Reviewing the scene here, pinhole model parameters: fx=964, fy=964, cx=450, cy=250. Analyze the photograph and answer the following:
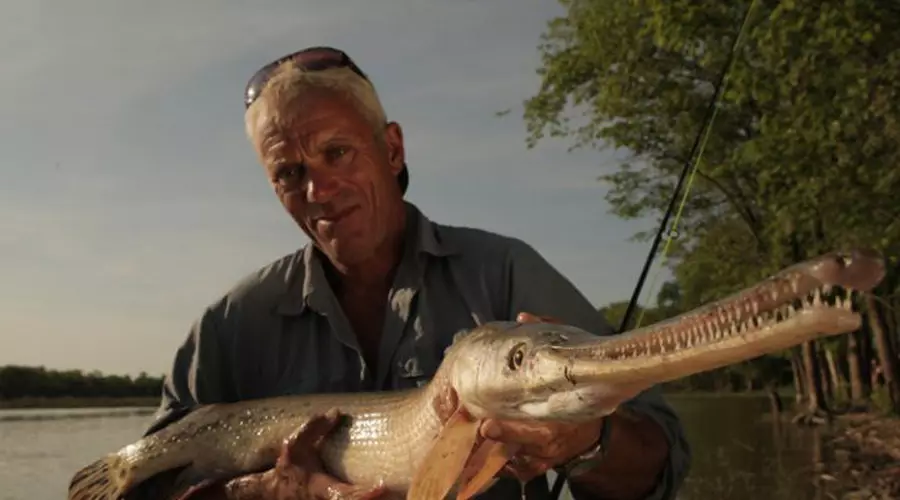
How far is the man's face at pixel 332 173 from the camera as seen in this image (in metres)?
3.46

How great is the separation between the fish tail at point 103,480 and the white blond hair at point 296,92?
1.43m

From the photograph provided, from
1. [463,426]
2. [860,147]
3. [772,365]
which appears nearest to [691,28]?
[860,147]

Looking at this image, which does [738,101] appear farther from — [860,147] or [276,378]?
[276,378]

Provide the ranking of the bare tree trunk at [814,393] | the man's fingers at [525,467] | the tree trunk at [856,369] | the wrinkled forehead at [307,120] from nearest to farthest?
the man's fingers at [525,467] < the wrinkled forehead at [307,120] < the bare tree trunk at [814,393] < the tree trunk at [856,369]

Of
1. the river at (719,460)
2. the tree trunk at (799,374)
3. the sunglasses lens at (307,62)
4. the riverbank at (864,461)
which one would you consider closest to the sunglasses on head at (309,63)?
the sunglasses lens at (307,62)

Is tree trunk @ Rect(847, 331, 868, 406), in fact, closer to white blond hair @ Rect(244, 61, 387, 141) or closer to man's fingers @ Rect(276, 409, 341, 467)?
white blond hair @ Rect(244, 61, 387, 141)

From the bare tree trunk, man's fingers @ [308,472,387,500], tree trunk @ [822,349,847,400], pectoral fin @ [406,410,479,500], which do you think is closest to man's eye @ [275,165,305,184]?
man's fingers @ [308,472,387,500]

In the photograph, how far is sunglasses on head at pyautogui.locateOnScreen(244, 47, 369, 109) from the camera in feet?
11.7

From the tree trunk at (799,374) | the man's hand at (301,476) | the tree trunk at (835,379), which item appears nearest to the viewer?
the man's hand at (301,476)

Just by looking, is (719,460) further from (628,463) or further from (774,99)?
(628,463)

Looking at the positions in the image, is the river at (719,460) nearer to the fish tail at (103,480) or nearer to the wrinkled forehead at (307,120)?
the fish tail at (103,480)

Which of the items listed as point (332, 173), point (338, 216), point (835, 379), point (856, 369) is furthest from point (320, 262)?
point (835, 379)

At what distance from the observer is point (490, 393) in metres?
2.43

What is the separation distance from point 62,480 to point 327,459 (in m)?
21.6
